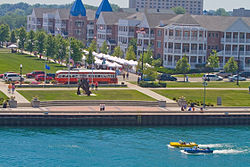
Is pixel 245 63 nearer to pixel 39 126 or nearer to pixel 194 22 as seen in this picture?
pixel 194 22

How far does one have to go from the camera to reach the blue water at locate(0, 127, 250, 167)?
65125 millimetres

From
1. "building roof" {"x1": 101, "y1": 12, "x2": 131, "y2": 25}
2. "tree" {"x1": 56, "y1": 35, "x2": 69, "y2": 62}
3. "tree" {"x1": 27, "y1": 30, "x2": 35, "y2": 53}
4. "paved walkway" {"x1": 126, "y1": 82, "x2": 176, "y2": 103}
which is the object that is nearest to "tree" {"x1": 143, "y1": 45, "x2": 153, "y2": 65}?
"tree" {"x1": 56, "y1": 35, "x2": 69, "y2": 62}

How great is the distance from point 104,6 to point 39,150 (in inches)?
4952

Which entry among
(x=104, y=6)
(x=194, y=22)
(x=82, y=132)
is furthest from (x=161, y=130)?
(x=104, y=6)

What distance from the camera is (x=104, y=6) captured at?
624 ft

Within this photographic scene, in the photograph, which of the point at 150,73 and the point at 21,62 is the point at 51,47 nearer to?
the point at 21,62

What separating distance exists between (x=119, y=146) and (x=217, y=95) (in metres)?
31.8

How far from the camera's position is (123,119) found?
268ft

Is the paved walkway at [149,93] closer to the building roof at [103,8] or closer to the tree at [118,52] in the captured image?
the tree at [118,52]

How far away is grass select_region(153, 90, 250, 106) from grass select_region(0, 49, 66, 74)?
37.3 m

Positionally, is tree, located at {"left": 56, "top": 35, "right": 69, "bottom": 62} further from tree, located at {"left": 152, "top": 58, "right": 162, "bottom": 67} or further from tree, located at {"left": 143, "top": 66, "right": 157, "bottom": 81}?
tree, located at {"left": 143, "top": 66, "right": 157, "bottom": 81}

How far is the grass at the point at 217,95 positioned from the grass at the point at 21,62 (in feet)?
123

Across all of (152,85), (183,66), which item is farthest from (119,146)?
(183,66)

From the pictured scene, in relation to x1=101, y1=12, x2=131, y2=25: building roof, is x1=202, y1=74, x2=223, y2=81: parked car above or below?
below
